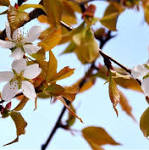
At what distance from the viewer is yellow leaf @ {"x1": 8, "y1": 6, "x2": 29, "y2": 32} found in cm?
58

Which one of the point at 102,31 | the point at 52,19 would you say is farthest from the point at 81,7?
the point at 102,31

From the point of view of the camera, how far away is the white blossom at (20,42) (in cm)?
62

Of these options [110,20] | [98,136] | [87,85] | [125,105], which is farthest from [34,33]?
[87,85]

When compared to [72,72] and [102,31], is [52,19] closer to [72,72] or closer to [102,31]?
[72,72]

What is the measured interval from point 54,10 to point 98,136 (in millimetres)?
369

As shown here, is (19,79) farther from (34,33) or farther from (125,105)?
(125,105)

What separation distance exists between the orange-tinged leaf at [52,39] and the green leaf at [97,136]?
292 mm

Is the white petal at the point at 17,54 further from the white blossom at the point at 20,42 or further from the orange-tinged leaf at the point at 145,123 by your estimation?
the orange-tinged leaf at the point at 145,123

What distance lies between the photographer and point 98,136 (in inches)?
32.4

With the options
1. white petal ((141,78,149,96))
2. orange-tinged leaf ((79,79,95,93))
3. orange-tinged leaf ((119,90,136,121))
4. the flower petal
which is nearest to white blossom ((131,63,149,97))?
white petal ((141,78,149,96))

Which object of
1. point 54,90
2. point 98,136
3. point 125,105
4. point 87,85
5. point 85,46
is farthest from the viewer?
point 87,85

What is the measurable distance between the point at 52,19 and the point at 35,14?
2.8 inches

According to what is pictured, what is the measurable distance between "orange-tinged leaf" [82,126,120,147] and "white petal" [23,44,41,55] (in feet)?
0.89

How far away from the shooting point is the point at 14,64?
61 centimetres
